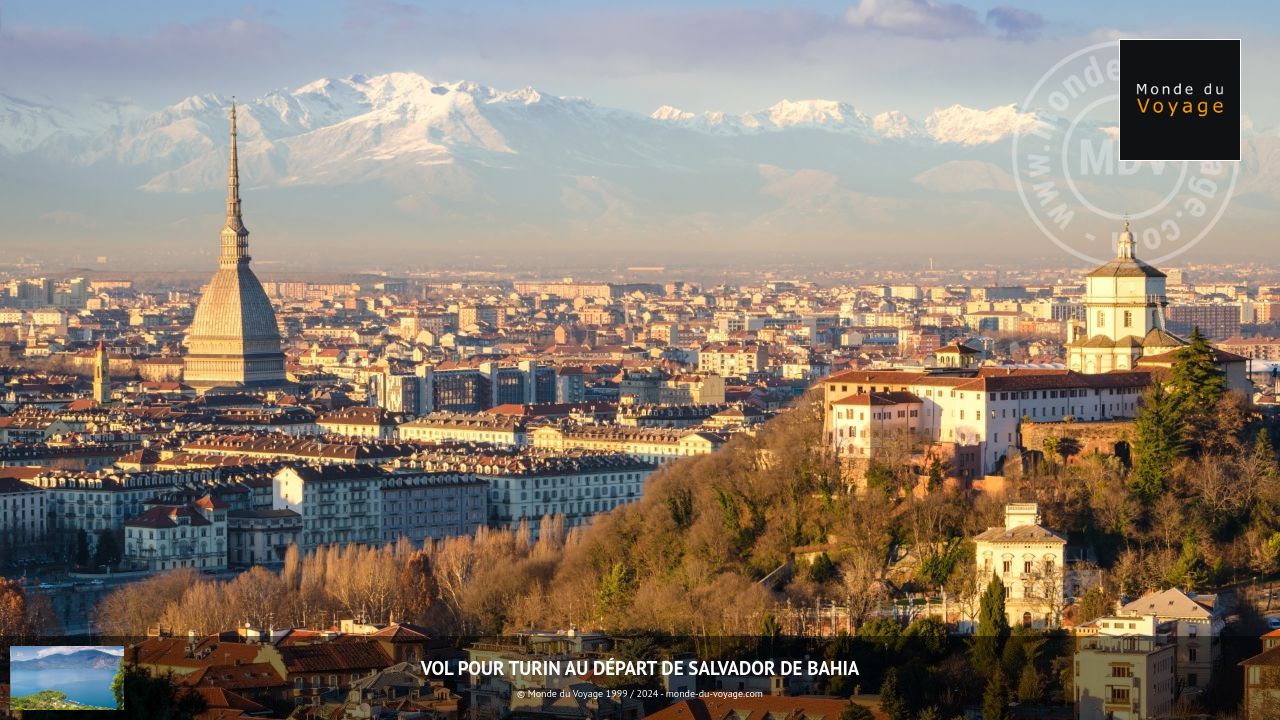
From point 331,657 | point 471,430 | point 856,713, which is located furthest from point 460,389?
point 856,713

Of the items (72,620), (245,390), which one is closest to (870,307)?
(245,390)

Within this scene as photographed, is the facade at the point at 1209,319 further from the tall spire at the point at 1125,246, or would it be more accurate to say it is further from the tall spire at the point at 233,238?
the tall spire at the point at 1125,246

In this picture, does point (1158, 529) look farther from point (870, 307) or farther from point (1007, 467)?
point (870, 307)

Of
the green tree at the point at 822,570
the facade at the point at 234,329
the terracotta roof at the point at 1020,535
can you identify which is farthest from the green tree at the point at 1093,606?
the facade at the point at 234,329

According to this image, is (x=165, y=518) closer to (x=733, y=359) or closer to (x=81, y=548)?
(x=81, y=548)

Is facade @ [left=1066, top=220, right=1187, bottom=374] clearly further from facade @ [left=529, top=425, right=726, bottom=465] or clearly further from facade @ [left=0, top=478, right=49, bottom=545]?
facade @ [left=0, top=478, right=49, bottom=545]
